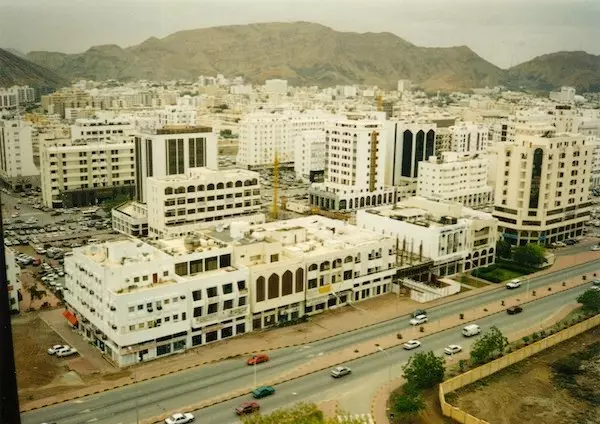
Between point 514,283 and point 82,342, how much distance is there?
9.63 meters

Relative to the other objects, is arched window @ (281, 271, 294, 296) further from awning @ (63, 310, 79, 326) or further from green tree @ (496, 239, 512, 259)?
green tree @ (496, 239, 512, 259)

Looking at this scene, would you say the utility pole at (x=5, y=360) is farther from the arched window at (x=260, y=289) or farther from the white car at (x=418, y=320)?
the white car at (x=418, y=320)

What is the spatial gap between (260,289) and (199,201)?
624 cm

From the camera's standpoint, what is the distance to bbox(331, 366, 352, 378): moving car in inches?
402

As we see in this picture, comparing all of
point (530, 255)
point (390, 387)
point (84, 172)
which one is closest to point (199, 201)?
point (84, 172)

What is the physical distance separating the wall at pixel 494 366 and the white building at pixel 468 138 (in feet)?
56.2

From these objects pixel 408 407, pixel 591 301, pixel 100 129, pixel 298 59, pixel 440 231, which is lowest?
pixel 408 407

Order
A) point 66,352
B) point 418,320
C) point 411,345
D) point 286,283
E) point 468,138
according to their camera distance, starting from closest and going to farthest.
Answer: point 66,352, point 411,345, point 286,283, point 418,320, point 468,138

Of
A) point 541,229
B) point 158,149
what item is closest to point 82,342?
point 158,149

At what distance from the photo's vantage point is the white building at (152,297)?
34.7 feet

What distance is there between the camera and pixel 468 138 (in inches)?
1152

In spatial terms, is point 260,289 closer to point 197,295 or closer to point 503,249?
point 197,295

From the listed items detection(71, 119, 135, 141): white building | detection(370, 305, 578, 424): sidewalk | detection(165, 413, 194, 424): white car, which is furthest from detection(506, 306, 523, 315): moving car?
detection(71, 119, 135, 141): white building

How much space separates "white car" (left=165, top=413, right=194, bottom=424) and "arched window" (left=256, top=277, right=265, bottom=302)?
3.55m
